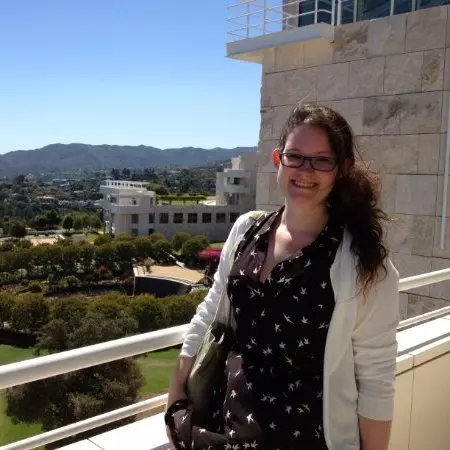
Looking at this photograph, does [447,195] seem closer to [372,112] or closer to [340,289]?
[372,112]

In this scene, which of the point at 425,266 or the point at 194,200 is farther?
the point at 194,200

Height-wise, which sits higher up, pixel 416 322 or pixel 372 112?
pixel 372 112

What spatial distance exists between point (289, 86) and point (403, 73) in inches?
49.2

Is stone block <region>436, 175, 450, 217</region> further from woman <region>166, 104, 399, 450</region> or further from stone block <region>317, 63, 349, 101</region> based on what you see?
woman <region>166, 104, 399, 450</region>

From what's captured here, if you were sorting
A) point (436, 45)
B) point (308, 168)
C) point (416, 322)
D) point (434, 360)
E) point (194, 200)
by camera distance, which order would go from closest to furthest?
1. point (308, 168)
2. point (434, 360)
3. point (416, 322)
4. point (436, 45)
5. point (194, 200)

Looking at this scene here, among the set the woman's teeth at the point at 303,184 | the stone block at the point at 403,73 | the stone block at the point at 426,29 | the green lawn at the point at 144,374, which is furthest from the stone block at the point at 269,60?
the green lawn at the point at 144,374

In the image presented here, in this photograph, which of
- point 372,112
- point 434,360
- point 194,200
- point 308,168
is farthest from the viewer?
point 194,200

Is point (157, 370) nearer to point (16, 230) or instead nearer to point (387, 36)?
point (387, 36)

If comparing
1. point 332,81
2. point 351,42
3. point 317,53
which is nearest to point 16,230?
point 317,53

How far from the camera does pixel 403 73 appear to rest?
4621mm

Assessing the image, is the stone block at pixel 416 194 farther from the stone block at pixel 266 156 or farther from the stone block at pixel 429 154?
the stone block at pixel 266 156

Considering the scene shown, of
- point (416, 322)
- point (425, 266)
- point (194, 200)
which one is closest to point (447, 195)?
point (425, 266)

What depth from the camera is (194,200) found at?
56.2 m

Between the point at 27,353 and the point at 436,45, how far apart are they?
21968 millimetres
